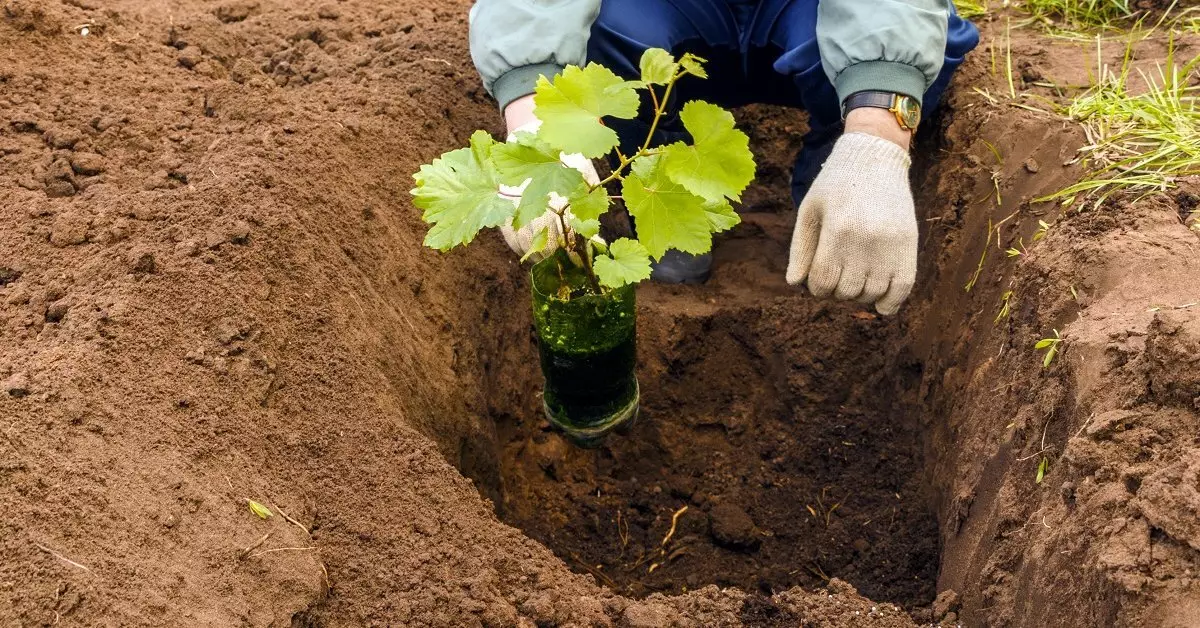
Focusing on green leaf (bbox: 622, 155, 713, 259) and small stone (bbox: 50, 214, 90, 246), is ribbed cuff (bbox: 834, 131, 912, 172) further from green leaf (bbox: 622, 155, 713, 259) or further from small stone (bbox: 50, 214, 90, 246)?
small stone (bbox: 50, 214, 90, 246)

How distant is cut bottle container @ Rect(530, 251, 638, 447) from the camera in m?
1.96

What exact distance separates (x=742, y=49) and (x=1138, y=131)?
1.08 meters

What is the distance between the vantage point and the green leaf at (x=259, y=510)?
65.6 inches

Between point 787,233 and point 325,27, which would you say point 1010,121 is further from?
point 325,27

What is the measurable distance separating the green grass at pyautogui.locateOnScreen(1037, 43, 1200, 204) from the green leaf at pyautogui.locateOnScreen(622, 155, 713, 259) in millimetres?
952

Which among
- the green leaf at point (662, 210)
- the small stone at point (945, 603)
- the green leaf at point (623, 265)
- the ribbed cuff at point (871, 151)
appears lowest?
the small stone at point (945, 603)

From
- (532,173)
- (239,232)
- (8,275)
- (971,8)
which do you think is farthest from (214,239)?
(971,8)

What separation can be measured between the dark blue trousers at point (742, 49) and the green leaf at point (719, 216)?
950mm

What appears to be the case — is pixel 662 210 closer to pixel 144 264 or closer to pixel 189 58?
pixel 144 264

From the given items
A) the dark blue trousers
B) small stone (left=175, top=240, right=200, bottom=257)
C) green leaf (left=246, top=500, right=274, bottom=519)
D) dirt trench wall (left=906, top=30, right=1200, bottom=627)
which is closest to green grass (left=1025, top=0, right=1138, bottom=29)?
dirt trench wall (left=906, top=30, right=1200, bottom=627)

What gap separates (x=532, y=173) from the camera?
5.47 feet

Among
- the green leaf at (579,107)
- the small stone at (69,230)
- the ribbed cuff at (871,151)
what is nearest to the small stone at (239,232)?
the small stone at (69,230)

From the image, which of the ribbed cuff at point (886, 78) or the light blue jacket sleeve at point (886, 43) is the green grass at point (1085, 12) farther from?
the ribbed cuff at point (886, 78)

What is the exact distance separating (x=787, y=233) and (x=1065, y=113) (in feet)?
3.47
